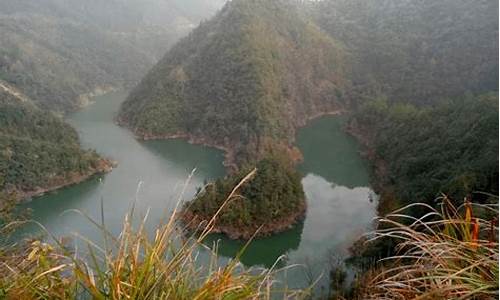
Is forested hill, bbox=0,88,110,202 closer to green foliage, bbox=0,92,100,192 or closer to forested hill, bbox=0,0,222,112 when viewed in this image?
green foliage, bbox=0,92,100,192

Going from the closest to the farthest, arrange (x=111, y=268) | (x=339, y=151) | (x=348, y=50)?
(x=111, y=268)
(x=339, y=151)
(x=348, y=50)

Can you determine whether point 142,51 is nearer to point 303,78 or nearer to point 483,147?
point 303,78

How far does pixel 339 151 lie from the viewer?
32.3 metres

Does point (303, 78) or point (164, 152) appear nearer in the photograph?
point (164, 152)

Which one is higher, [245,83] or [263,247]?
[245,83]

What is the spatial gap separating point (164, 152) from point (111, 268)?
31.4 m

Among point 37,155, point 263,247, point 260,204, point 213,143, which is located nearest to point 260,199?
point 260,204

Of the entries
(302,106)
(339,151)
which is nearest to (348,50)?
(302,106)

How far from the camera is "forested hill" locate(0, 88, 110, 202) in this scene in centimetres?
2641

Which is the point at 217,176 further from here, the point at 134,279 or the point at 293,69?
the point at 134,279

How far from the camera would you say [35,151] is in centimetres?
2892

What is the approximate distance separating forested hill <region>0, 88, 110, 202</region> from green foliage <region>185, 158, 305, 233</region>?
10.0 m

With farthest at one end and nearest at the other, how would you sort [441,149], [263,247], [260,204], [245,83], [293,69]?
[293,69]
[245,83]
[441,149]
[260,204]
[263,247]

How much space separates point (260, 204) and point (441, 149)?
29.9 feet
